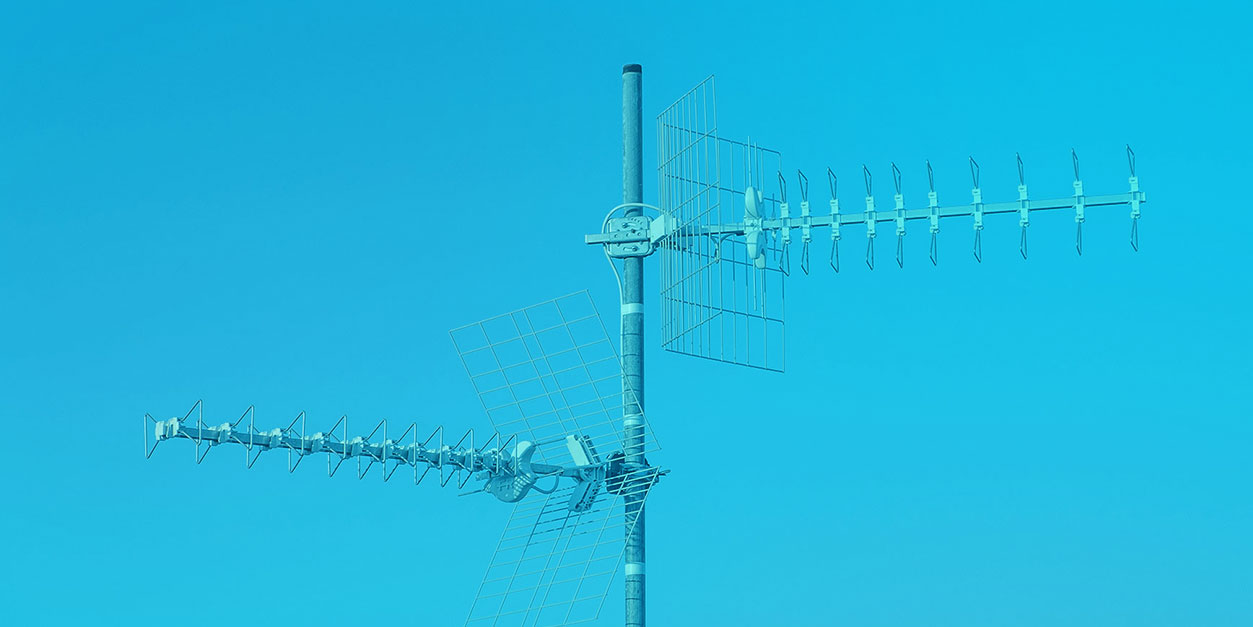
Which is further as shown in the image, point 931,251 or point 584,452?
point 584,452

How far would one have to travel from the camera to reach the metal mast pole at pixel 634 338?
19625mm

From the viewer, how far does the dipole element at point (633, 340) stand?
19.6m

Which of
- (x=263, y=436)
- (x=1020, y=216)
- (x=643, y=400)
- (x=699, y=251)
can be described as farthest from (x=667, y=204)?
(x=263, y=436)

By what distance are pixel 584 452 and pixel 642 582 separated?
151 centimetres

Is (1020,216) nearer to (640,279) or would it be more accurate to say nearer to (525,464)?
(640,279)

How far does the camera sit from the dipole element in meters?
19.6

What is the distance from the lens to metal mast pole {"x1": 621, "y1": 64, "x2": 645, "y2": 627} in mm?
19625

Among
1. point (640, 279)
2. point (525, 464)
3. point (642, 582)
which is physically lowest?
point (642, 582)

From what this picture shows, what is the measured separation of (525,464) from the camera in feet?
63.8

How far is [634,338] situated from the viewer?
20.3 metres

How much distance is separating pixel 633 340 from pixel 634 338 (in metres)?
0.02

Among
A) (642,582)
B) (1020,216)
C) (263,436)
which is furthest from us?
(642,582)

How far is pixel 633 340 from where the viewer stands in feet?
66.7

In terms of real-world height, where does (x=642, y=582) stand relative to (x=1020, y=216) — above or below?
below
